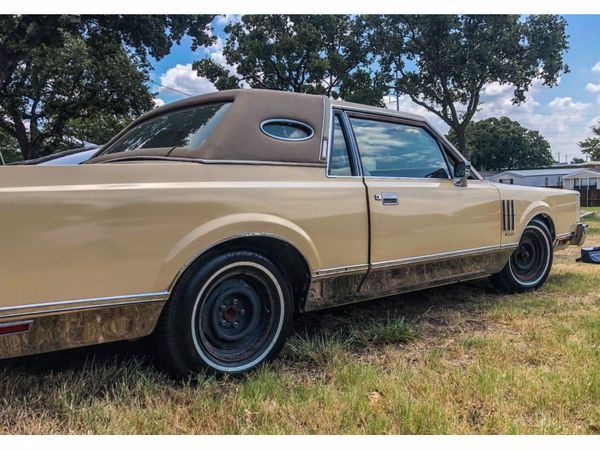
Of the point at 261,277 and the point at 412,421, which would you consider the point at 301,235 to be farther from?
the point at 412,421

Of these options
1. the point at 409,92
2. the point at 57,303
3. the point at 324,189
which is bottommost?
the point at 57,303

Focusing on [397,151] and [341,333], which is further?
[397,151]

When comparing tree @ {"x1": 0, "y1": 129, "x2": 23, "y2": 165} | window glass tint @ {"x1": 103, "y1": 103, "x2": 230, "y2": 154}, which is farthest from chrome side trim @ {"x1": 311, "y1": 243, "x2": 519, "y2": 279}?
tree @ {"x1": 0, "y1": 129, "x2": 23, "y2": 165}

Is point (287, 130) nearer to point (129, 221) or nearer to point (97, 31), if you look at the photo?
point (129, 221)

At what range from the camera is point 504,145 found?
66.8 meters

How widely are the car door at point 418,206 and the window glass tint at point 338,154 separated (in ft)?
0.40

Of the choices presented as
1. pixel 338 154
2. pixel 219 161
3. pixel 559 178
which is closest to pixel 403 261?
pixel 338 154

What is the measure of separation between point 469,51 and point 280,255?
18811 millimetres

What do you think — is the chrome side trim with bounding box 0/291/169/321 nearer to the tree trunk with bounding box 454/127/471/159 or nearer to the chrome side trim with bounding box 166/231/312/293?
the chrome side trim with bounding box 166/231/312/293

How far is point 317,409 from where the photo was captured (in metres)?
2.21

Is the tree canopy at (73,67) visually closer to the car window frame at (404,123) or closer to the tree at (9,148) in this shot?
the tree at (9,148)

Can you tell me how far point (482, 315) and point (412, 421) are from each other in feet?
6.80

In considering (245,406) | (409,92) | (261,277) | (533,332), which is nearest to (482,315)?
(533,332)

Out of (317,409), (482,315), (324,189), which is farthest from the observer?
(482,315)
